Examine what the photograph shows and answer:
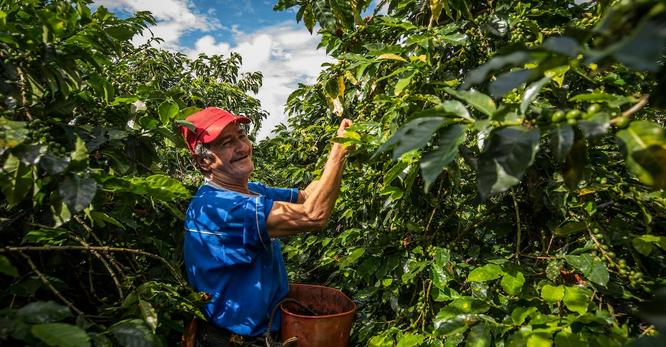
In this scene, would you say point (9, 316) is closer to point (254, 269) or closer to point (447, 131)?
point (447, 131)

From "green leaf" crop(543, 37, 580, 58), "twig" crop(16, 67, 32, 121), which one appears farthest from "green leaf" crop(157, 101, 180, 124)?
"green leaf" crop(543, 37, 580, 58)

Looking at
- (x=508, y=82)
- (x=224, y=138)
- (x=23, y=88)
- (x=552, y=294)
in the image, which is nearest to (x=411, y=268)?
(x=552, y=294)

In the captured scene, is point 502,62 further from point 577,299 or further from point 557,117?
point 577,299

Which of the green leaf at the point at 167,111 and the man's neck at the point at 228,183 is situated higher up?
the green leaf at the point at 167,111

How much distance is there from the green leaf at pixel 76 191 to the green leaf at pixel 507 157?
970mm

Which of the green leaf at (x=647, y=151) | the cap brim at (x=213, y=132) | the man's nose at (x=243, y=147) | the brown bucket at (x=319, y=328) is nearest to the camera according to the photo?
the green leaf at (x=647, y=151)

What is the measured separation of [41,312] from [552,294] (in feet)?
4.63

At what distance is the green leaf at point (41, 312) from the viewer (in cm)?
86

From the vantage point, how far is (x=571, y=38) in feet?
1.76

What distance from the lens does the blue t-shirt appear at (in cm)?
189

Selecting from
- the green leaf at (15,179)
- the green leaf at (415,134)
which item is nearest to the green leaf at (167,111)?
the green leaf at (15,179)

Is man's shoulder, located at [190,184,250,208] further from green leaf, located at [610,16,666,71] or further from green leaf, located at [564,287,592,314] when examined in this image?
green leaf, located at [610,16,666,71]

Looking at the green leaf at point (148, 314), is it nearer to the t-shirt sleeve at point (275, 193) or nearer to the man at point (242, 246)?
the man at point (242, 246)

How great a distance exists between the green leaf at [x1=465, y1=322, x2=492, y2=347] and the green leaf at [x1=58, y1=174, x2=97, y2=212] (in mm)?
1175
